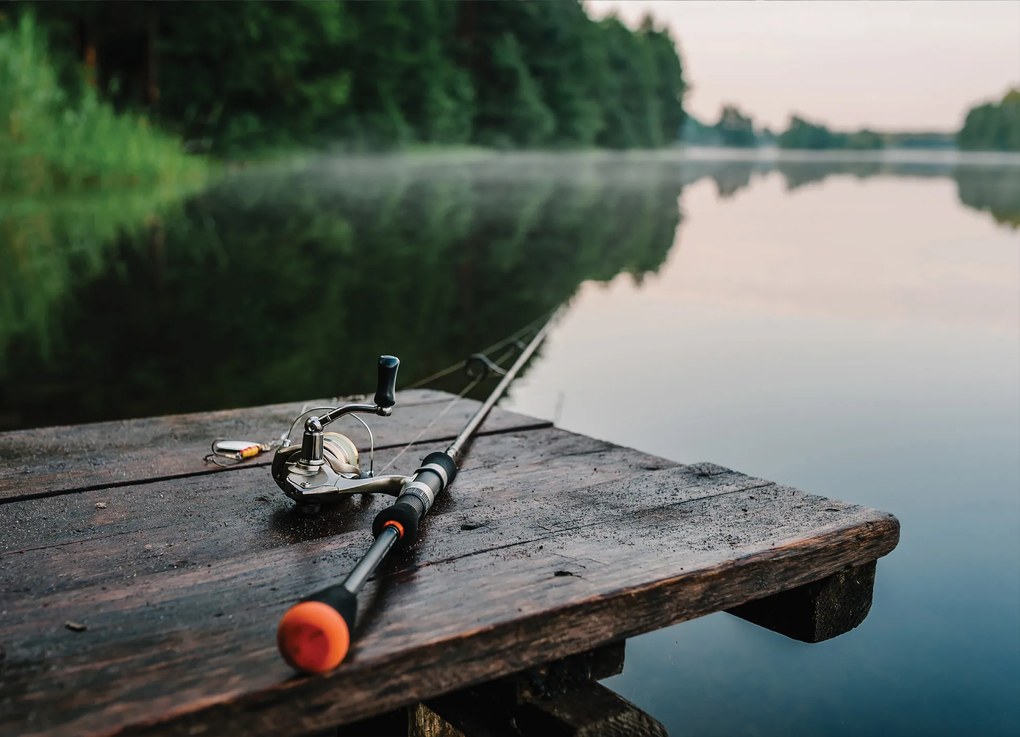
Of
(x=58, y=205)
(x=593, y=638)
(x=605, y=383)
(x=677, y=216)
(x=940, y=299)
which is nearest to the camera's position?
(x=593, y=638)

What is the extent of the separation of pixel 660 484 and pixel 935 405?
3.38 m

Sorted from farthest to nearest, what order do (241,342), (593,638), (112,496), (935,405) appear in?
(241,342) → (935,405) → (112,496) → (593,638)

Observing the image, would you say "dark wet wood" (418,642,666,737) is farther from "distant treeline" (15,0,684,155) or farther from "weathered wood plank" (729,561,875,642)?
"distant treeline" (15,0,684,155)

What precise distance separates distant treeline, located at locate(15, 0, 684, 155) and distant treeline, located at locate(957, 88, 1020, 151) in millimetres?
16362

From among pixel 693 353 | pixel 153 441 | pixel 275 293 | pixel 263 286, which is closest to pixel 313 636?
pixel 153 441

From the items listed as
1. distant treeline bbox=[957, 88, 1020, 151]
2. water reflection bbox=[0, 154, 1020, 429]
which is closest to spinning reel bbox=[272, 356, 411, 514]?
water reflection bbox=[0, 154, 1020, 429]

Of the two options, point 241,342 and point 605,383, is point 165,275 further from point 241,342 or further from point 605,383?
point 605,383

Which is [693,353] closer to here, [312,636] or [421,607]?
[421,607]

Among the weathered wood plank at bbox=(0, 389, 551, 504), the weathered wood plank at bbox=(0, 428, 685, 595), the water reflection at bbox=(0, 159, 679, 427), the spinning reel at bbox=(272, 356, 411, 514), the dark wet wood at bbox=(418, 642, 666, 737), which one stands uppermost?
the spinning reel at bbox=(272, 356, 411, 514)

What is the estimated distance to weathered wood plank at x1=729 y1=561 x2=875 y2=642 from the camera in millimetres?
2029

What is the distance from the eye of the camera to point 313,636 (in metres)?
1.32

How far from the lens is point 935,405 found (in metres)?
5.16

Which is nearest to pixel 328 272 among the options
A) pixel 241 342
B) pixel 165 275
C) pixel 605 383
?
pixel 165 275

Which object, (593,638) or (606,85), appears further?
(606,85)
